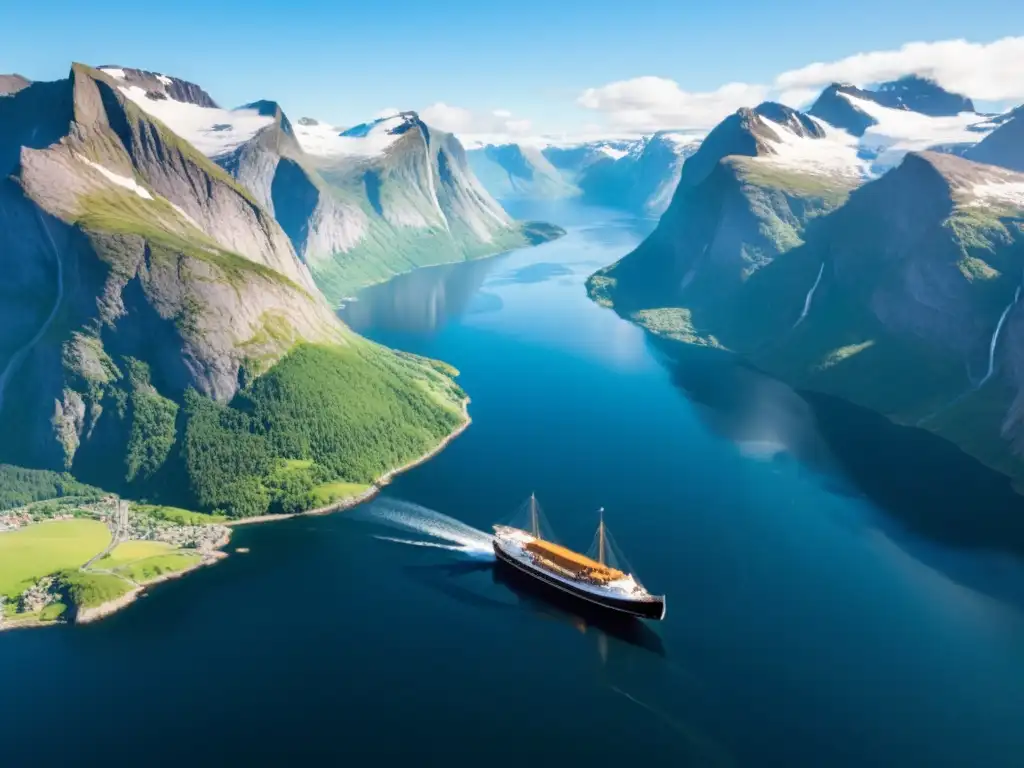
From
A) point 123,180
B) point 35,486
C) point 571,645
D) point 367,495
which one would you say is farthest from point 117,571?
point 123,180

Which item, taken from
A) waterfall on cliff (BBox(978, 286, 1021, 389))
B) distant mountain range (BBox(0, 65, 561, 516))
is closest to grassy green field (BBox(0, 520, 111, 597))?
distant mountain range (BBox(0, 65, 561, 516))

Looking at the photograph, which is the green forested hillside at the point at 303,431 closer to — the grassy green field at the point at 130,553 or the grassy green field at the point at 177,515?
the grassy green field at the point at 177,515

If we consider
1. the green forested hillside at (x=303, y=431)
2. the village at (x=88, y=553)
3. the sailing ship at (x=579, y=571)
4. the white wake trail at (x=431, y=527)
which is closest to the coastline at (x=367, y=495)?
the green forested hillside at (x=303, y=431)

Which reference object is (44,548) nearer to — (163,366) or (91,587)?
(91,587)

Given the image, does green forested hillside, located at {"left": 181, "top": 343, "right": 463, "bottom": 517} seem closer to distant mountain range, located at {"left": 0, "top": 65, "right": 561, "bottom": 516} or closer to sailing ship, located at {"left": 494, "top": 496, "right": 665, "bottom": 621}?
distant mountain range, located at {"left": 0, "top": 65, "right": 561, "bottom": 516}

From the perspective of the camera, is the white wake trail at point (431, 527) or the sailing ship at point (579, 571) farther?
the white wake trail at point (431, 527)

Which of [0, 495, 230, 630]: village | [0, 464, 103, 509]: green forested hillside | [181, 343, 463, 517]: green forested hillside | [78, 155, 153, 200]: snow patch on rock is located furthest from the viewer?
[78, 155, 153, 200]: snow patch on rock
